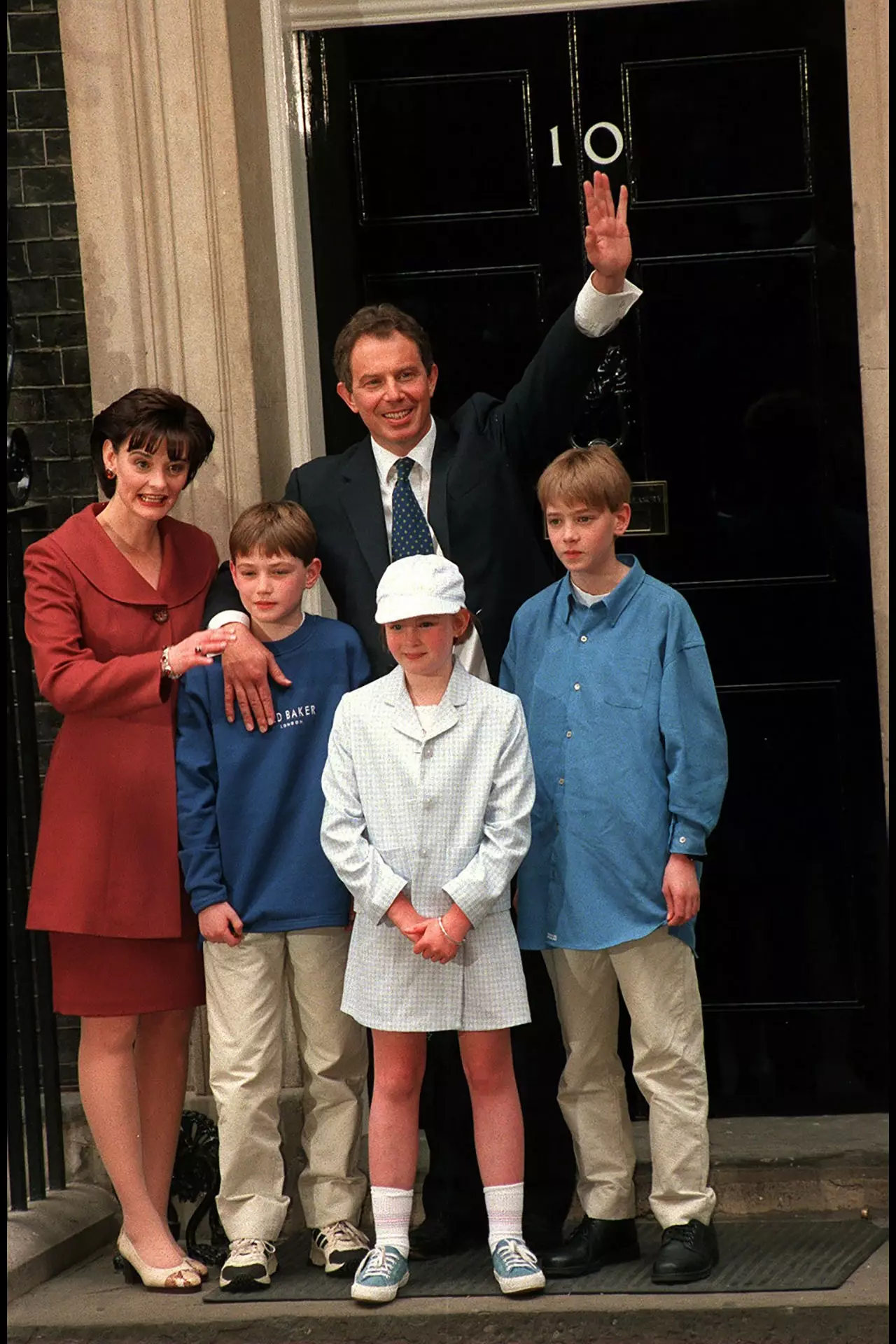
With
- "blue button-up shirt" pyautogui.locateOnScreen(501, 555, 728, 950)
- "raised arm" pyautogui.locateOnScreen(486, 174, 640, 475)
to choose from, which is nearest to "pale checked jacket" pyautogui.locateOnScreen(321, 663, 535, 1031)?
"blue button-up shirt" pyautogui.locateOnScreen(501, 555, 728, 950)

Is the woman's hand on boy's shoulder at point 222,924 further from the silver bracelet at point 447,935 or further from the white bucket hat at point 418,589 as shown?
the white bucket hat at point 418,589

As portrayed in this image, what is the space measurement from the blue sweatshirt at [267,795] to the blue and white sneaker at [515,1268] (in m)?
0.84

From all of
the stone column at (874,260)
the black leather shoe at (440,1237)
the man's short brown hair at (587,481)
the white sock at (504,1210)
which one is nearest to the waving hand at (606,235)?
the man's short brown hair at (587,481)

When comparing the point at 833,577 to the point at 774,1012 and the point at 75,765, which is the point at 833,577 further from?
the point at 75,765

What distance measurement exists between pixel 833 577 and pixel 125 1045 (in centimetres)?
236

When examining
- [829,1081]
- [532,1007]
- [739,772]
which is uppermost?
[739,772]

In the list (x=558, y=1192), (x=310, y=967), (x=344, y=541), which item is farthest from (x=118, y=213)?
(x=558, y=1192)

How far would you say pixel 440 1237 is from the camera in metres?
4.61

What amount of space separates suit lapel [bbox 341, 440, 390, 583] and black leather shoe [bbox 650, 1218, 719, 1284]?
67.4 inches

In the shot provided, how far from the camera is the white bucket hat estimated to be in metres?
4.18

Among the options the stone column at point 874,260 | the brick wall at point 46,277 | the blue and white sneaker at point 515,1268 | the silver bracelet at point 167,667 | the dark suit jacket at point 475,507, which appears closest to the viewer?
the blue and white sneaker at point 515,1268

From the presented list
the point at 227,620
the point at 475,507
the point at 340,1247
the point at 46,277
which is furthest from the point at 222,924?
the point at 46,277

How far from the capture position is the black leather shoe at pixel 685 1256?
14.0 ft

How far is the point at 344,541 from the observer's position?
15.2 feet
